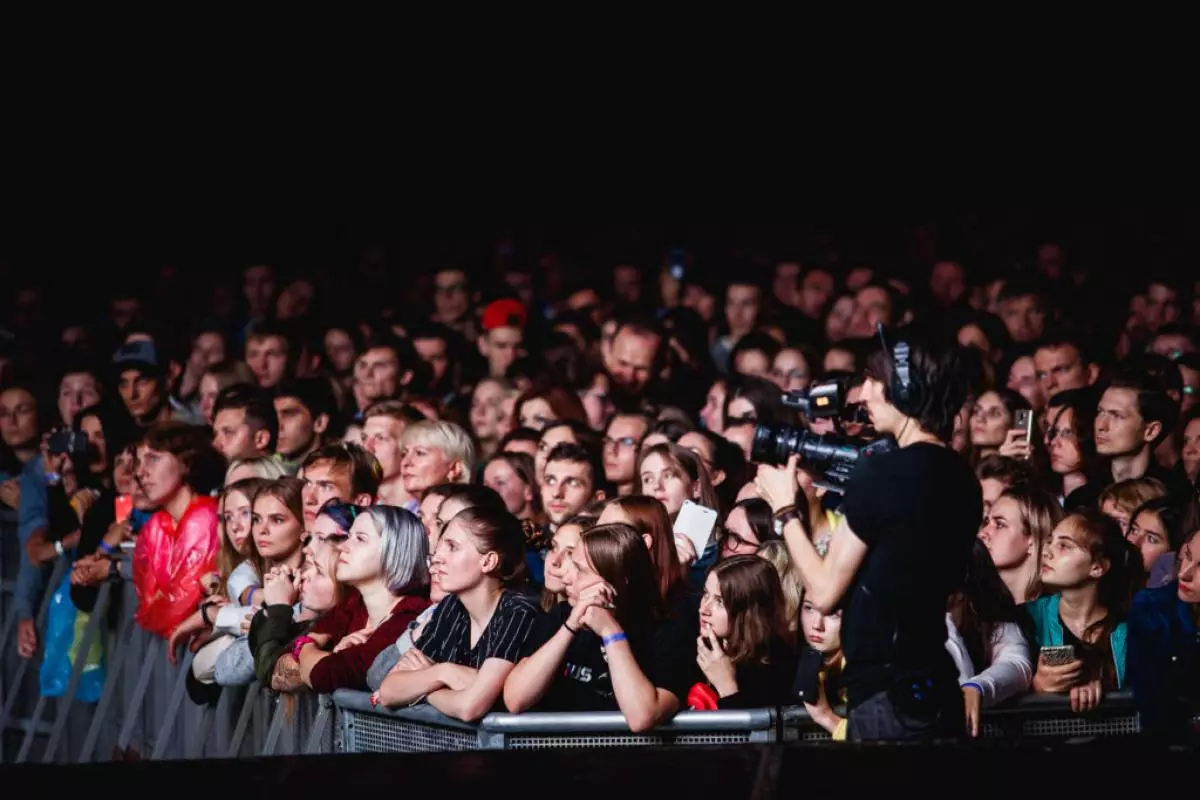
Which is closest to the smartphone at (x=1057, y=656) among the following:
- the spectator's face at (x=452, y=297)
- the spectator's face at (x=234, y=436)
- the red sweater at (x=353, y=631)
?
the red sweater at (x=353, y=631)

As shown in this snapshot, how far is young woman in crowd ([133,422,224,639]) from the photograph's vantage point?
804 cm

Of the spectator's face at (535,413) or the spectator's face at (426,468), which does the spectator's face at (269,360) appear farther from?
the spectator's face at (426,468)

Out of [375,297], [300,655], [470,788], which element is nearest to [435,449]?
[300,655]

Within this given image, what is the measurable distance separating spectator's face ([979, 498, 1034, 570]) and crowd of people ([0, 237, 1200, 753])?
0.04ft

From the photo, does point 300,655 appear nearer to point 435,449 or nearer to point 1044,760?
point 435,449

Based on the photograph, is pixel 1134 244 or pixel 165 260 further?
Result: pixel 165 260

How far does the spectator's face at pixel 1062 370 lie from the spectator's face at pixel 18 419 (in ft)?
19.0

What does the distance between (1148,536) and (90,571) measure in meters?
4.71

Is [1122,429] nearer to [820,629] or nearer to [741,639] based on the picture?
[820,629]

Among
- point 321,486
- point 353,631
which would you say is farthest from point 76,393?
→ point 353,631

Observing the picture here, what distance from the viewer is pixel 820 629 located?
20.1 feet

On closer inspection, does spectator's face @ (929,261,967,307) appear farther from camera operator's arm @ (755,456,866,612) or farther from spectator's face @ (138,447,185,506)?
camera operator's arm @ (755,456,866,612)

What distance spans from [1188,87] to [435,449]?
1396cm

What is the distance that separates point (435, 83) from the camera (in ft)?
71.1
